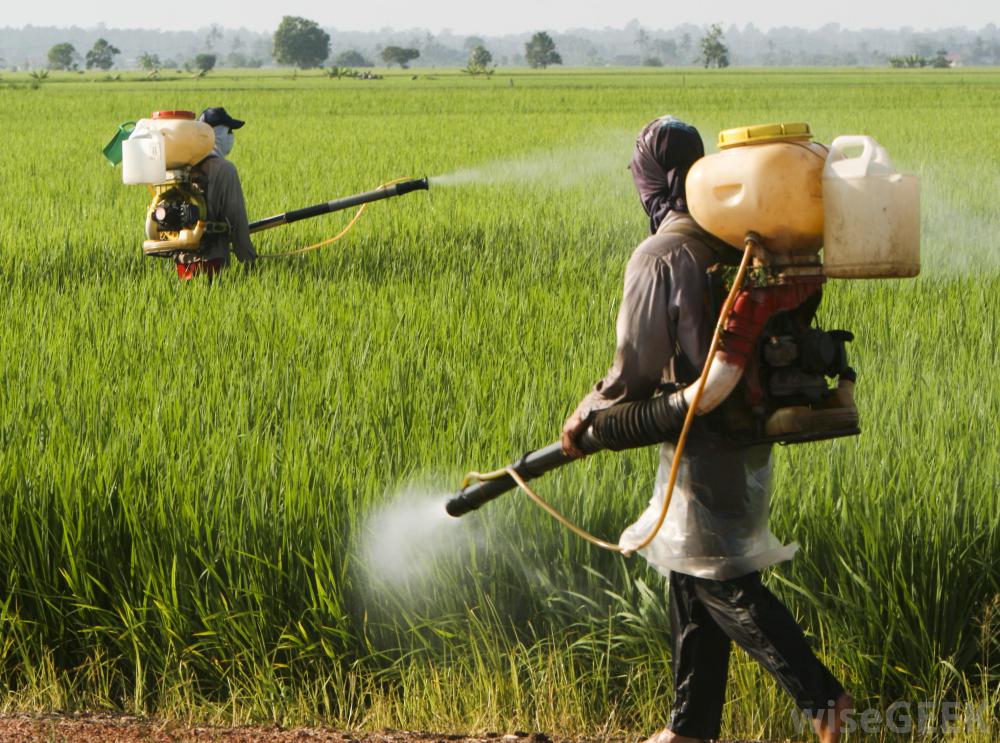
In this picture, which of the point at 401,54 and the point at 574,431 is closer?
the point at 574,431

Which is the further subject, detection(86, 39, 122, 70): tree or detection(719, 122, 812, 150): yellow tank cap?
detection(86, 39, 122, 70): tree

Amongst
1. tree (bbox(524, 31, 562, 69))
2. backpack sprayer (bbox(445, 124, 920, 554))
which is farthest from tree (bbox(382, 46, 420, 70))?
backpack sprayer (bbox(445, 124, 920, 554))

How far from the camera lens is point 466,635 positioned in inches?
115

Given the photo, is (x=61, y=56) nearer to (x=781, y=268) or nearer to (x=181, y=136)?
(x=181, y=136)

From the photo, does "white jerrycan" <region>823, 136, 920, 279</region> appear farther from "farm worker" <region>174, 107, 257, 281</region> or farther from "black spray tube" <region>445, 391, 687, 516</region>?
"farm worker" <region>174, 107, 257, 281</region>

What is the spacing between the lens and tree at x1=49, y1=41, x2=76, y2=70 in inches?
5999

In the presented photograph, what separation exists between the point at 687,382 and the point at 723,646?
52 centimetres

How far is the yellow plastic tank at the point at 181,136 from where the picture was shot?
5.48 m

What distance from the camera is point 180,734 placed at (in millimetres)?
2738

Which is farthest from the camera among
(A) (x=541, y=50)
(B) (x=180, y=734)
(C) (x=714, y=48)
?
(A) (x=541, y=50)

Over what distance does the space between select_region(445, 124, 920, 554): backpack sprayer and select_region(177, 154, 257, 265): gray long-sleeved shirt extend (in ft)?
12.1

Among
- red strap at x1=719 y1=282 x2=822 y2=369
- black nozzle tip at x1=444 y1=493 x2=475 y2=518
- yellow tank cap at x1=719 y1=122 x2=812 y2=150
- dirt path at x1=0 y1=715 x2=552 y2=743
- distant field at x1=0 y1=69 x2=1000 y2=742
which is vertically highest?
yellow tank cap at x1=719 y1=122 x2=812 y2=150

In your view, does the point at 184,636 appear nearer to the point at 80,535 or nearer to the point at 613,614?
the point at 80,535

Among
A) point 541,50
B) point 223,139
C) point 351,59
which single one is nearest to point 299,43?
point 351,59
